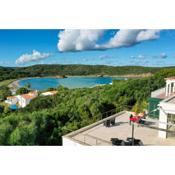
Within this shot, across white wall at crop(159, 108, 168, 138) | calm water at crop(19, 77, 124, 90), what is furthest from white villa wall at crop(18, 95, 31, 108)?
white wall at crop(159, 108, 168, 138)

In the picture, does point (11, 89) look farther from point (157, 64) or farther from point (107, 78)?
point (157, 64)

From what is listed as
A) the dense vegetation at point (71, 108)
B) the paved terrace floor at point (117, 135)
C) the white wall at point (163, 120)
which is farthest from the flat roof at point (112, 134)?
the dense vegetation at point (71, 108)

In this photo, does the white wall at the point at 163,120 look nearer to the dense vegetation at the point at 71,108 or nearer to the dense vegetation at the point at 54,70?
the dense vegetation at the point at 71,108

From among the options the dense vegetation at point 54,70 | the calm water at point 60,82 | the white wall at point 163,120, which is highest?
the dense vegetation at point 54,70

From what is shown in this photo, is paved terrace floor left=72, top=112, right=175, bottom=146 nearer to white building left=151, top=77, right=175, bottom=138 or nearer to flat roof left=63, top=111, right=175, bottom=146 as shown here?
flat roof left=63, top=111, right=175, bottom=146

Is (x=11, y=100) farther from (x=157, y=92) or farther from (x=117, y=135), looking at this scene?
(x=157, y=92)

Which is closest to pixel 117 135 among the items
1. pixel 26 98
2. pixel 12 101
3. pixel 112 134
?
pixel 112 134
